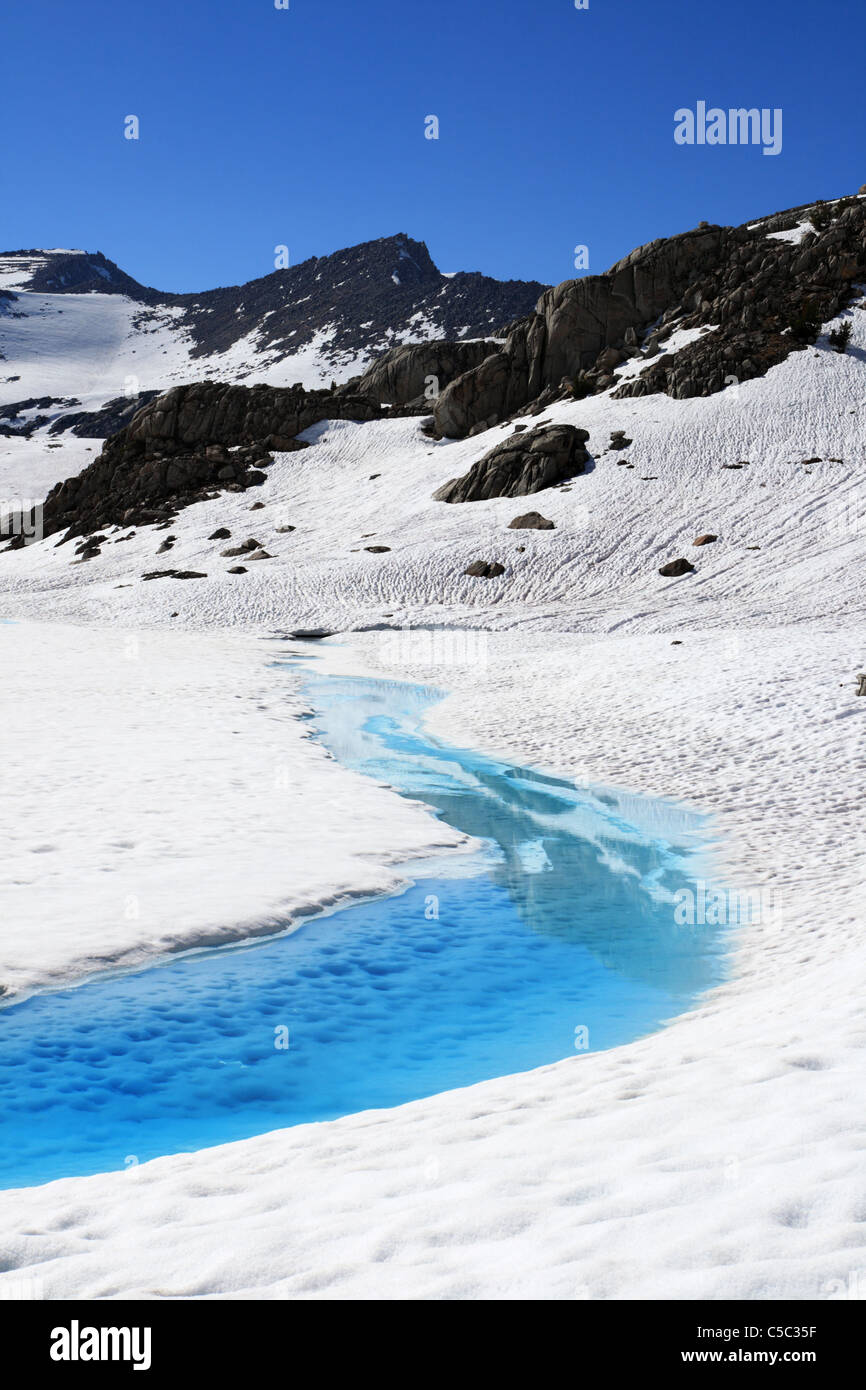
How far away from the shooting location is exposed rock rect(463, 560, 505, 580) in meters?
48.0

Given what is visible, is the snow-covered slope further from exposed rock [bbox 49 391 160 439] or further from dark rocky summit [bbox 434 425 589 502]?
exposed rock [bbox 49 391 160 439]

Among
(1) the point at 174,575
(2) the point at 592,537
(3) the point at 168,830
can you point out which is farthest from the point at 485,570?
(3) the point at 168,830

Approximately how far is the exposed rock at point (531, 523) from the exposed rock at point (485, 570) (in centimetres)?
388

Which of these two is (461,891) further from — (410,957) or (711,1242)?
(711,1242)

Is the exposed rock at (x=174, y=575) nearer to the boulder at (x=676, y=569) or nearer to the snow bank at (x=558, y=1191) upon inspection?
the boulder at (x=676, y=569)

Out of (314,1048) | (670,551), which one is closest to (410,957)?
(314,1048)

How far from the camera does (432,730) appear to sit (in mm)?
22812

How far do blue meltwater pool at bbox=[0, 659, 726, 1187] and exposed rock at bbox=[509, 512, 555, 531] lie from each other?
3924 centimetres

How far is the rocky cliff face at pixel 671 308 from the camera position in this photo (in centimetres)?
6481

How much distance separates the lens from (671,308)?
242 ft

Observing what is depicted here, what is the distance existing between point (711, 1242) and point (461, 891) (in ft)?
27.0

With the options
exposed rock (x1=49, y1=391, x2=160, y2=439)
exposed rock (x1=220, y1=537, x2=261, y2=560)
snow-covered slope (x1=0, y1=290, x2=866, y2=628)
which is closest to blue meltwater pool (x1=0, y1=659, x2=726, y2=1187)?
snow-covered slope (x1=0, y1=290, x2=866, y2=628)

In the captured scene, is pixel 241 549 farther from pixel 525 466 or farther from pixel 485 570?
pixel 525 466

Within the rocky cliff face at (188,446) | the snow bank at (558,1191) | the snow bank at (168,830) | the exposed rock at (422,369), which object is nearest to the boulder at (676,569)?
the snow bank at (168,830)
